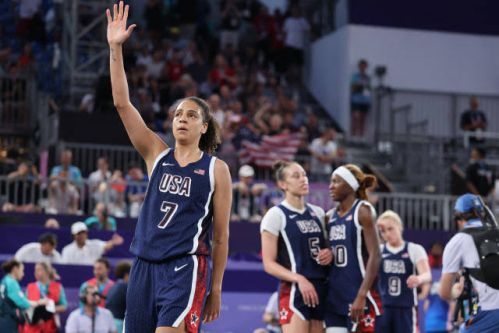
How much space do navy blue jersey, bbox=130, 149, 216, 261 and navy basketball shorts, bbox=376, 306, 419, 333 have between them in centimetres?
487

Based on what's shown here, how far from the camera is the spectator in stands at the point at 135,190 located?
17.1 metres

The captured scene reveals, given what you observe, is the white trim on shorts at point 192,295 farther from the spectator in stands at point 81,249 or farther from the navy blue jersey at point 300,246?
the spectator in stands at point 81,249

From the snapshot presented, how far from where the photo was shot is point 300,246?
9609mm

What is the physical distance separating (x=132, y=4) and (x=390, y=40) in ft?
20.9

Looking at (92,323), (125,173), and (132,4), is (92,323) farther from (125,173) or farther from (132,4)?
(132,4)

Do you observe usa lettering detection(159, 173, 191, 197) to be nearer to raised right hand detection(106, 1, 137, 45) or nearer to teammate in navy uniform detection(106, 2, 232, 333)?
teammate in navy uniform detection(106, 2, 232, 333)

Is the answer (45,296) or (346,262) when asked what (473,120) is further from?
(346,262)

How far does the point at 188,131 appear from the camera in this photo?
22.6ft

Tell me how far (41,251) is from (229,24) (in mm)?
12078

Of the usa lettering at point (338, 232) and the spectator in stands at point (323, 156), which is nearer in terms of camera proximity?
the usa lettering at point (338, 232)

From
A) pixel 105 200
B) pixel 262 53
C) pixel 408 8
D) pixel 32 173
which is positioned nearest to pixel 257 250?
pixel 105 200

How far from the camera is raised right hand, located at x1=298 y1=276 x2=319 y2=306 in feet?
30.7

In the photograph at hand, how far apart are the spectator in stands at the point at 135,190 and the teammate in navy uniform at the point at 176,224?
33.1 ft

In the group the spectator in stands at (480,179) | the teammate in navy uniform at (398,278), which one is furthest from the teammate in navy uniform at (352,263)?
the spectator in stands at (480,179)
